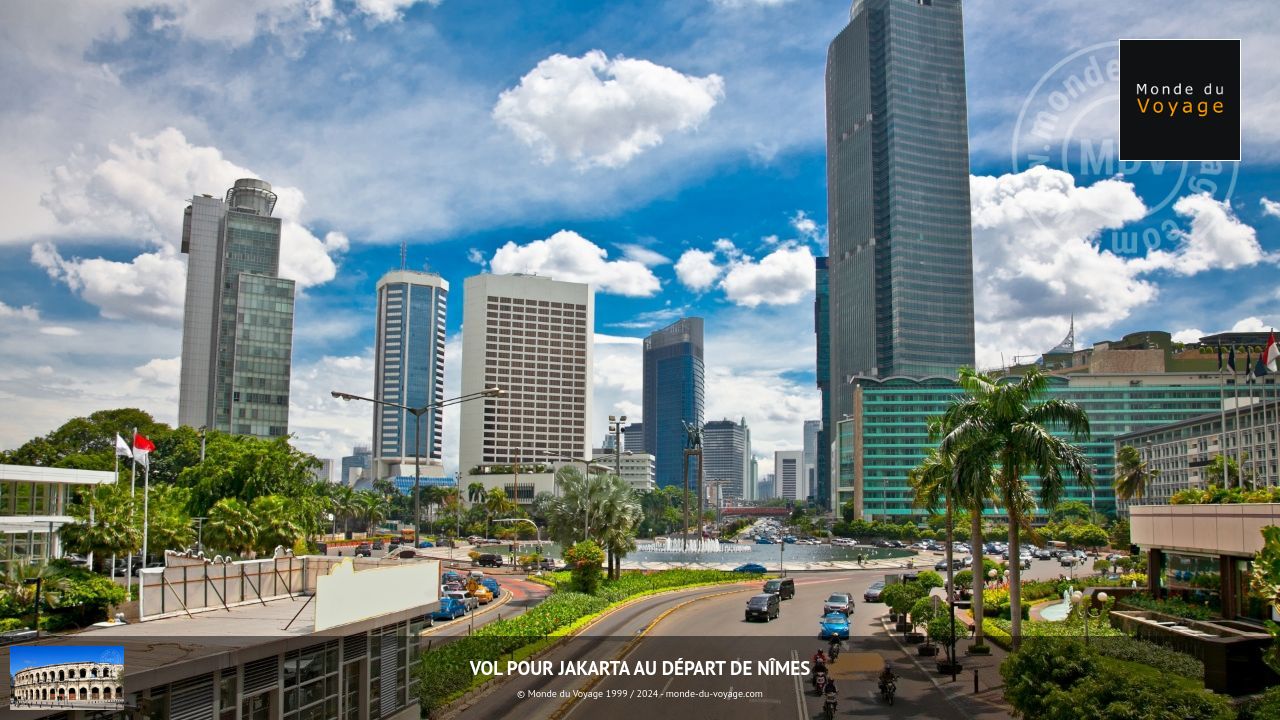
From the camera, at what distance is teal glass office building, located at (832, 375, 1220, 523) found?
18588cm

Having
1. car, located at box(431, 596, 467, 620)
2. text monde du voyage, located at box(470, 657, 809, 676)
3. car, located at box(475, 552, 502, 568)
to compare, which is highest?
text monde du voyage, located at box(470, 657, 809, 676)

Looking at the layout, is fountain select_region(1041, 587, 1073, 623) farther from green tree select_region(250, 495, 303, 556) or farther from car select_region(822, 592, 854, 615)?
green tree select_region(250, 495, 303, 556)

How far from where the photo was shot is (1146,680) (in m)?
18.4

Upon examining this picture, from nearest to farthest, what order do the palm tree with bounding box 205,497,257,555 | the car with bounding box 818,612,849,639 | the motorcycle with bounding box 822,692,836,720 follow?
the motorcycle with bounding box 822,692,836,720, the car with bounding box 818,612,849,639, the palm tree with bounding box 205,497,257,555

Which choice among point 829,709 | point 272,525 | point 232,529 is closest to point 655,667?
point 829,709

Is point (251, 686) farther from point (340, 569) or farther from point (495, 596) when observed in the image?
point (495, 596)

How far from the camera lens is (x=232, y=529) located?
148 feet

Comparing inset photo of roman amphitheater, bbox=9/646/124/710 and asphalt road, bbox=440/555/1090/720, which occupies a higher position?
inset photo of roman amphitheater, bbox=9/646/124/710

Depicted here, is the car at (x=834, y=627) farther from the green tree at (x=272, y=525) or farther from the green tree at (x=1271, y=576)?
the green tree at (x=272, y=525)

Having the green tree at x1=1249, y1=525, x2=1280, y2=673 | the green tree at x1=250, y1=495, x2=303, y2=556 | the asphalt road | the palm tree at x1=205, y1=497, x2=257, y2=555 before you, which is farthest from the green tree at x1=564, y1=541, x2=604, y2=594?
the green tree at x1=1249, y1=525, x2=1280, y2=673

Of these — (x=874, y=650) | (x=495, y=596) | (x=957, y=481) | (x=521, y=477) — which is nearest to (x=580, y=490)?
(x=495, y=596)

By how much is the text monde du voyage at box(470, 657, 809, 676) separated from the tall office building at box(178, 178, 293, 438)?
139201 mm

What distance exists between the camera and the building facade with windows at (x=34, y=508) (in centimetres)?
4928

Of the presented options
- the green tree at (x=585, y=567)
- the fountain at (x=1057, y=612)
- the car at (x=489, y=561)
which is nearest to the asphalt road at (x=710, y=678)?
the green tree at (x=585, y=567)
